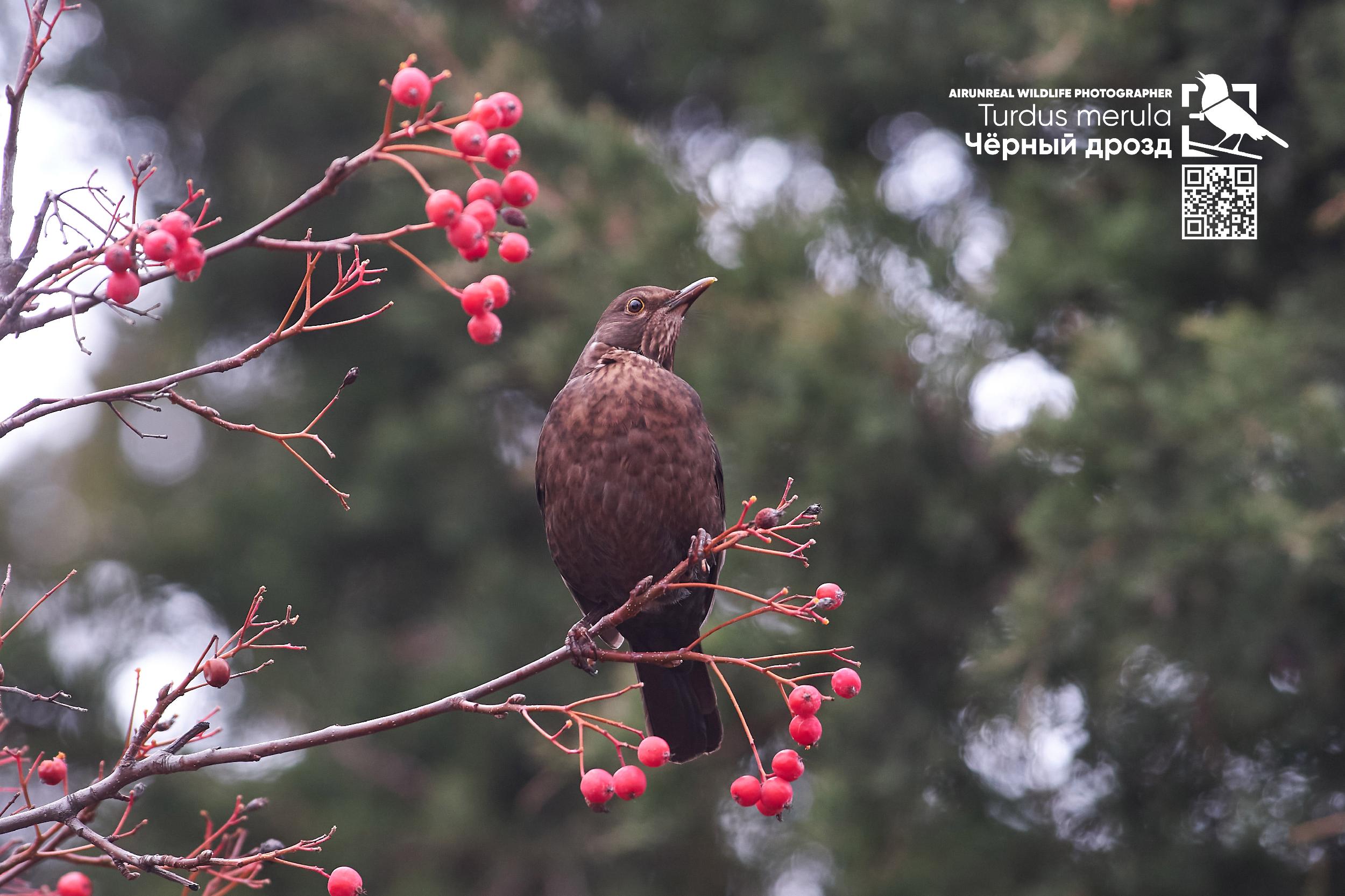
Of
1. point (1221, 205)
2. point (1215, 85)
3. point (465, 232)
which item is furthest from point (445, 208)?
point (1215, 85)

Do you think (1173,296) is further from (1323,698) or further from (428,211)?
(428,211)

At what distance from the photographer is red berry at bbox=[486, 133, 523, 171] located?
155 centimetres

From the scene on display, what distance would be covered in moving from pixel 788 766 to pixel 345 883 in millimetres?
709

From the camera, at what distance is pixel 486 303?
1.65 m

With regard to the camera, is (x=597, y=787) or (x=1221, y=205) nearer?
(x=597, y=787)

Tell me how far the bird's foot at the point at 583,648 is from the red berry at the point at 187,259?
3.04 feet

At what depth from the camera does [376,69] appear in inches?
293

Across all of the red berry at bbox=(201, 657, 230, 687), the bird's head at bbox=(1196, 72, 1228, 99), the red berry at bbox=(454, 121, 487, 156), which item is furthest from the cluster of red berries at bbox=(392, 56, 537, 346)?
the bird's head at bbox=(1196, 72, 1228, 99)

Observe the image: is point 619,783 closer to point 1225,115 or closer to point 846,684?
point 846,684

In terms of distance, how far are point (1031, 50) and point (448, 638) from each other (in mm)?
4496

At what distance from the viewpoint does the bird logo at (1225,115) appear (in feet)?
15.3

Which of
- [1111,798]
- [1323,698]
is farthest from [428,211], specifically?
[1111,798]

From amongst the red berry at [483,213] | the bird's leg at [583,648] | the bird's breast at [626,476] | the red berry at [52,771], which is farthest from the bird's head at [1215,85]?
the red berry at [52,771]

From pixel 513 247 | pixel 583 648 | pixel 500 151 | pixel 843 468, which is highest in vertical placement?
pixel 500 151
